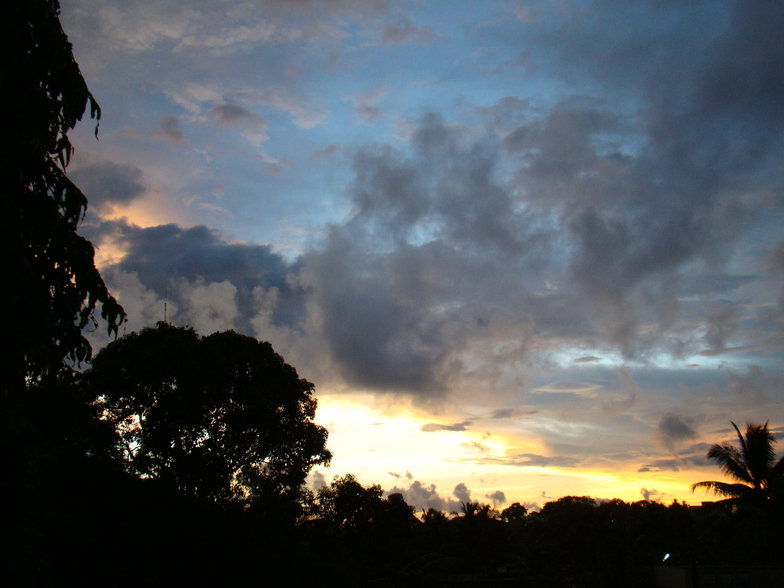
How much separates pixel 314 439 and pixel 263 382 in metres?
3.81

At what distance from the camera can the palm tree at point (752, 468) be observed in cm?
2947

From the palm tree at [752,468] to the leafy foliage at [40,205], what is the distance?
31626 millimetres

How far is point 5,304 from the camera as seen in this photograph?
5766 mm

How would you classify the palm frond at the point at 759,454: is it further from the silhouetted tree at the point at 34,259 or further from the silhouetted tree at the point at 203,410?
the silhouetted tree at the point at 34,259

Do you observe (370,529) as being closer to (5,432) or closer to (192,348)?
(192,348)

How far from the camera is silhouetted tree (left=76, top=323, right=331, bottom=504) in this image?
78.5 ft

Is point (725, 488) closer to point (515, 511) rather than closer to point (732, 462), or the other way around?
point (732, 462)

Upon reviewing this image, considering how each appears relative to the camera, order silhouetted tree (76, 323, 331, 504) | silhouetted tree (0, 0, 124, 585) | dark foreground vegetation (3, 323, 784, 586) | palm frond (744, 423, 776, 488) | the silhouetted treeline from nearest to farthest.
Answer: silhouetted tree (0, 0, 124, 585)
the silhouetted treeline
dark foreground vegetation (3, 323, 784, 586)
silhouetted tree (76, 323, 331, 504)
palm frond (744, 423, 776, 488)

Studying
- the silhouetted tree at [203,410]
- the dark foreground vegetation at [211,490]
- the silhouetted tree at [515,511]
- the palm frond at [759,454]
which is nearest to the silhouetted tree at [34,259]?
the dark foreground vegetation at [211,490]

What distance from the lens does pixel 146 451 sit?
23922mm

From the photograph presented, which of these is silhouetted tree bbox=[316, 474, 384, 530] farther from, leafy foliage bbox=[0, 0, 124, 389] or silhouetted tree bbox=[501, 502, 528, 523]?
silhouetted tree bbox=[501, 502, 528, 523]

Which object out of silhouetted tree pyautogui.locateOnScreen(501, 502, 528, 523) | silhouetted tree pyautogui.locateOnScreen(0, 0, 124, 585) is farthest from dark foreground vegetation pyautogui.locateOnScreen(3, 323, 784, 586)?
silhouetted tree pyautogui.locateOnScreen(501, 502, 528, 523)

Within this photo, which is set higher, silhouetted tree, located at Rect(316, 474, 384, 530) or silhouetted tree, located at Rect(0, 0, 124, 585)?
silhouetted tree, located at Rect(0, 0, 124, 585)

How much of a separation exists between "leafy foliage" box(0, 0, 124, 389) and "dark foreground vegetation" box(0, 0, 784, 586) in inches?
0.6
